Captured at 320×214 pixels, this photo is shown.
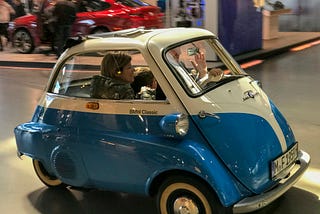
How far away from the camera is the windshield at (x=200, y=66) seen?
11.3ft

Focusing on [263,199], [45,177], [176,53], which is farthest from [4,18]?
[263,199]

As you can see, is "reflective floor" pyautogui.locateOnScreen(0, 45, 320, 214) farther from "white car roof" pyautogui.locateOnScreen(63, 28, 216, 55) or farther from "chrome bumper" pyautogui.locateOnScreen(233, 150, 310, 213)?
"white car roof" pyautogui.locateOnScreen(63, 28, 216, 55)

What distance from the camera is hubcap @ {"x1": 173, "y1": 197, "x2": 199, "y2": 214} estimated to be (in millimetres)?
3273

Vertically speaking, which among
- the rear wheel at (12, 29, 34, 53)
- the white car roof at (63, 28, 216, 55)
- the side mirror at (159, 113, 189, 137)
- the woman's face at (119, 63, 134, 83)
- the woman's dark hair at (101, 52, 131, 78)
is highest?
the white car roof at (63, 28, 216, 55)

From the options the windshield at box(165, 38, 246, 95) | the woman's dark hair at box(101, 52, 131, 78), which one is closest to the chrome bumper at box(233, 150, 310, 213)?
the windshield at box(165, 38, 246, 95)

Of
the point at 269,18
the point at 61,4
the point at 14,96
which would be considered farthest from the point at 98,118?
the point at 269,18

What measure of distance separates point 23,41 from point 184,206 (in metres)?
10.4

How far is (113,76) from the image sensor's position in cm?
378

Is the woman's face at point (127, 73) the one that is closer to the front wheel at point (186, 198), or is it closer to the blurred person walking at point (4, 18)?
the front wheel at point (186, 198)

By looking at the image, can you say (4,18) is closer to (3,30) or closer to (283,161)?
(3,30)

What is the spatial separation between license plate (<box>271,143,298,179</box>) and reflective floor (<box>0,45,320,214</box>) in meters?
0.39

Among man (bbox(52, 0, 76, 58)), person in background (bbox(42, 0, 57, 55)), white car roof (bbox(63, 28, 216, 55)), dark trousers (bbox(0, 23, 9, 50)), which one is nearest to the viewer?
white car roof (bbox(63, 28, 216, 55))

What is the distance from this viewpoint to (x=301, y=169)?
3.67 metres

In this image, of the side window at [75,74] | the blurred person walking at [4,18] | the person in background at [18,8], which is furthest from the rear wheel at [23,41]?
the side window at [75,74]
